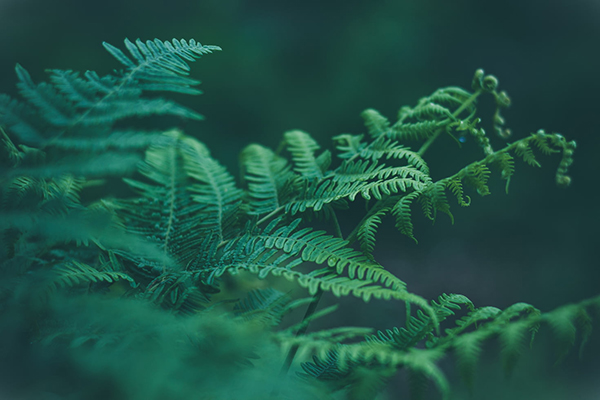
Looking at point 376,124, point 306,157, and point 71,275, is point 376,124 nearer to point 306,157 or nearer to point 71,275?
point 306,157

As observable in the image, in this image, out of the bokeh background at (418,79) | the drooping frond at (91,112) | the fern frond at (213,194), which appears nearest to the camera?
the drooping frond at (91,112)

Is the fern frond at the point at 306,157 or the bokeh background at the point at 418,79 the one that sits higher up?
the bokeh background at the point at 418,79

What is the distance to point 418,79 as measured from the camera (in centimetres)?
261

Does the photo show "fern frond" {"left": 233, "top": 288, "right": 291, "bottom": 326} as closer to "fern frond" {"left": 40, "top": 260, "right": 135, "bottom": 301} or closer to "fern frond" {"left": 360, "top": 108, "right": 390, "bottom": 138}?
"fern frond" {"left": 40, "top": 260, "right": 135, "bottom": 301}

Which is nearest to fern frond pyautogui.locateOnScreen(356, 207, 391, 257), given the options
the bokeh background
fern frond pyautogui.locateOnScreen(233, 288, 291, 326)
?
fern frond pyautogui.locateOnScreen(233, 288, 291, 326)

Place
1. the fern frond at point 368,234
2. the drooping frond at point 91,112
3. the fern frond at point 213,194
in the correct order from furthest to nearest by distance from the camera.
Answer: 1. the fern frond at point 213,194
2. the fern frond at point 368,234
3. the drooping frond at point 91,112

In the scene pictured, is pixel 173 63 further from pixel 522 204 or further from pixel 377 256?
pixel 522 204

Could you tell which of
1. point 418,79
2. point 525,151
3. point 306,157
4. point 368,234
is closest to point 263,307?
point 368,234

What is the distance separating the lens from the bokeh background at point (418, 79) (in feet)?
7.64

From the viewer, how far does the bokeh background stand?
2.33m

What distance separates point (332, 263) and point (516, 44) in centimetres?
287

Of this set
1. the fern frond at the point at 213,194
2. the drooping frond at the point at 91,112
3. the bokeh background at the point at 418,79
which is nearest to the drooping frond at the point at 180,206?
the fern frond at the point at 213,194

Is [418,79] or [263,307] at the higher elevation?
[418,79]

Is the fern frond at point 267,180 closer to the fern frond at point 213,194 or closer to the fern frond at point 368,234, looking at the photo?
the fern frond at point 213,194
